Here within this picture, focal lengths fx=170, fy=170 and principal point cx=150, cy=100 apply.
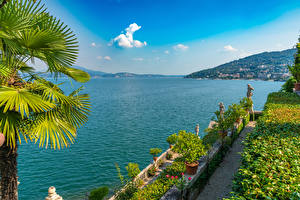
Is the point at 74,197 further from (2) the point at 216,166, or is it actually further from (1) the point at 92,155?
→ (2) the point at 216,166

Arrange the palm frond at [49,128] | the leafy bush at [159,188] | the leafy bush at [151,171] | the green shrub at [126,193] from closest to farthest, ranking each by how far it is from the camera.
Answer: the palm frond at [49,128] → the leafy bush at [159,188] → the green shrub at [126,193] → the leafy bush at [151,171]

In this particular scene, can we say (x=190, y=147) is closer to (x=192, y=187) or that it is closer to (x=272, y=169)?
(x=192, y=187)

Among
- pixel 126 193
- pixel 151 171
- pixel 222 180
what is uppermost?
pixel 126 193

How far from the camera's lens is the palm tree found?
3824 mm

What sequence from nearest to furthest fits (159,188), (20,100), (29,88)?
1. (20,100)
2. (29,88)
3. (159,188)

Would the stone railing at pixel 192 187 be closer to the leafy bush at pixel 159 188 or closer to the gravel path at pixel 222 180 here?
the leafy bush at pixel 159 188

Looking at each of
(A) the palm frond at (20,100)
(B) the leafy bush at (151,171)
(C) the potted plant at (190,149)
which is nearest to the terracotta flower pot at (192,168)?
(C) the potted plant at (190,149)

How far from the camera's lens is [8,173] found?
4.50 meters

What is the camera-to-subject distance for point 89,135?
27.2 m

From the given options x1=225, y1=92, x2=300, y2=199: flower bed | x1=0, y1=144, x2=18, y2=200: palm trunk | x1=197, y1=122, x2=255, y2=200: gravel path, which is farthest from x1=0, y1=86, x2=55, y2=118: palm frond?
x1=197, y1=122, x2=255, y2=200: gravel path

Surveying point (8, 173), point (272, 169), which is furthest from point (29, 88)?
point (272, 169)

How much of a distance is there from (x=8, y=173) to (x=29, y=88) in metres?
2.36

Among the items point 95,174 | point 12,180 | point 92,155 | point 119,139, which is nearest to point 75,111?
point 12,180

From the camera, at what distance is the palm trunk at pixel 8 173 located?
4363 mm
